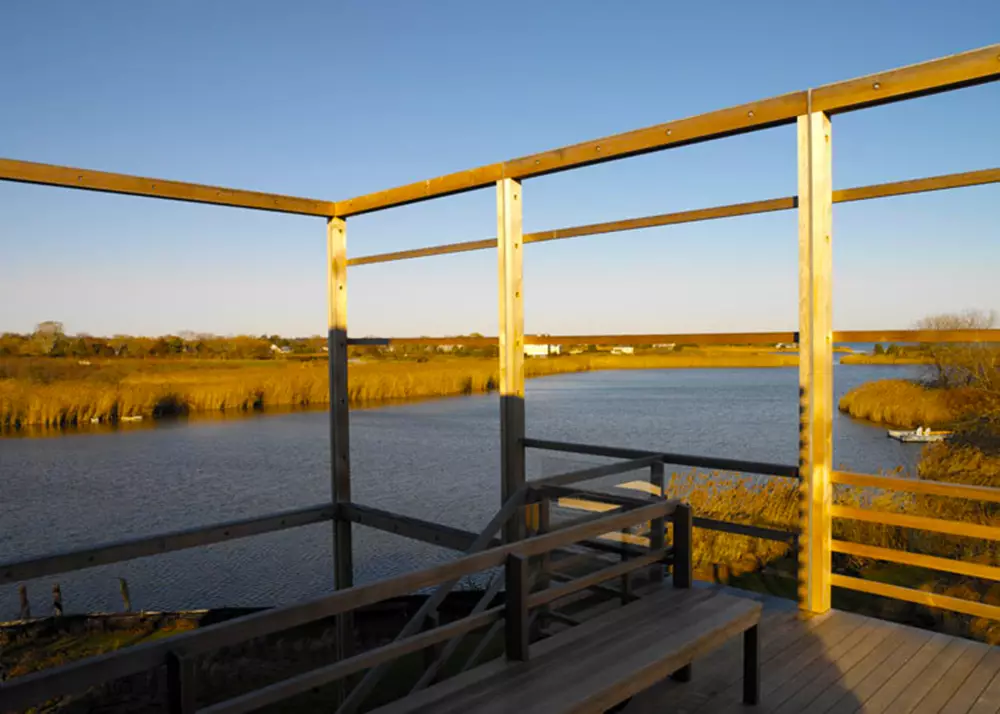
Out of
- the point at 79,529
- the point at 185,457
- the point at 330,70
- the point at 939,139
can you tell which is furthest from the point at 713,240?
the point at 79,529

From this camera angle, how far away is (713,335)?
3381 mm

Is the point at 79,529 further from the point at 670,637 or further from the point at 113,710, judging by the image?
the point at 670,637

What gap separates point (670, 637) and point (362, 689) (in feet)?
5.50

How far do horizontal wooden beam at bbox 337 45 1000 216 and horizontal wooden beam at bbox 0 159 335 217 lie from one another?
963 mm

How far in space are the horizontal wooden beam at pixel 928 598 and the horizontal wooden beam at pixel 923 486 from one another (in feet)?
1.28

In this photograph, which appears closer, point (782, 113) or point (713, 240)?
point (782, 113)

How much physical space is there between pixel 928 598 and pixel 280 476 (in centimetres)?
1347

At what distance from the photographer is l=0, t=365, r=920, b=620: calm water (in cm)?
1000

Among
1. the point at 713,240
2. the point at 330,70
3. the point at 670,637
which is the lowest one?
the point at 670,637

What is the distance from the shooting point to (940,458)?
8.99 m

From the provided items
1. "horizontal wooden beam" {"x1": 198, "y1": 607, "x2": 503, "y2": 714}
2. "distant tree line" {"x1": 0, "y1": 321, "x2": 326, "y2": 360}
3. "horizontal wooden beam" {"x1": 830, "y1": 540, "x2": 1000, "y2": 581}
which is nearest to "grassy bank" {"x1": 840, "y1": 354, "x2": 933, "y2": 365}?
"horizontal wooden beam" {"x1": 830, "y1": 540, "x2": 1000, "y2": 581}

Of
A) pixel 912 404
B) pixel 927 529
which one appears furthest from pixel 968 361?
pixel 927 529

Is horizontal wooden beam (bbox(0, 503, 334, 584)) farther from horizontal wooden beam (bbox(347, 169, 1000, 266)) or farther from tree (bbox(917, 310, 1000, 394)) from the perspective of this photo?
tree (bbox(917, 310, 1000, 394))

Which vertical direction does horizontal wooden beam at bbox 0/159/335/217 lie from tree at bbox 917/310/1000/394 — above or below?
above
